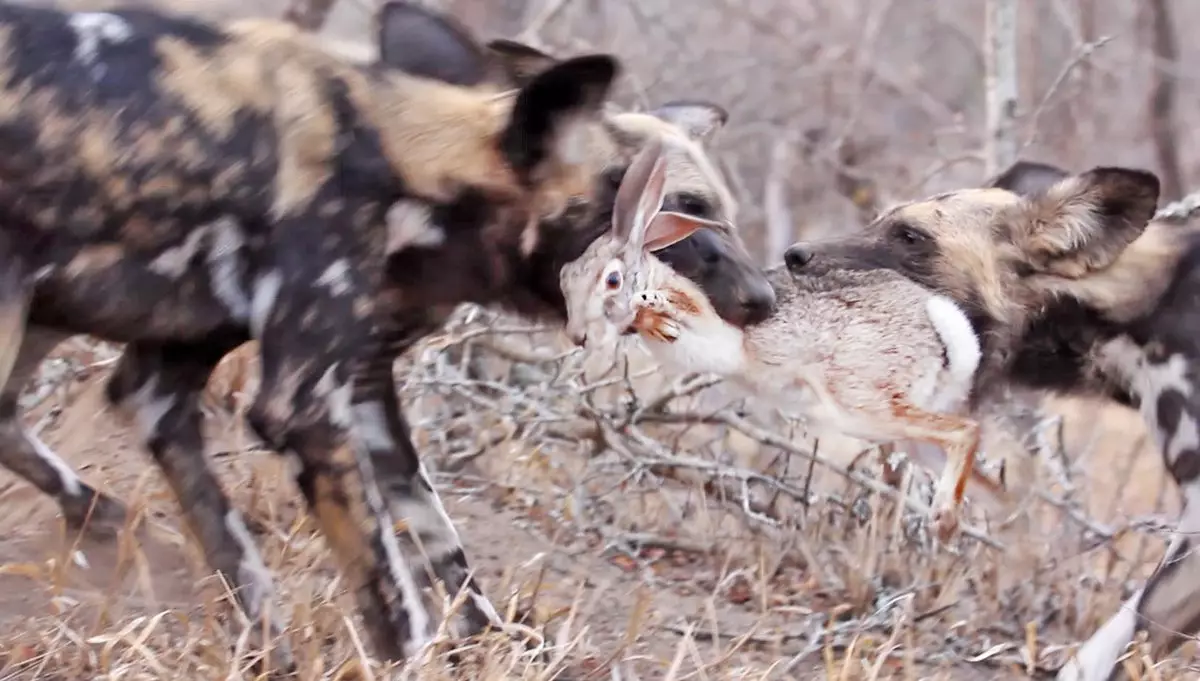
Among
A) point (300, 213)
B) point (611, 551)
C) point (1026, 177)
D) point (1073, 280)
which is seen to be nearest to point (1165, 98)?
point (1026, 177)

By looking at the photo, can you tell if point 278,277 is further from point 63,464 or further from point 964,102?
point 964,102

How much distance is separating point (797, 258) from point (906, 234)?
360 millimetres

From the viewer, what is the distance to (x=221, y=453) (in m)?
3.52

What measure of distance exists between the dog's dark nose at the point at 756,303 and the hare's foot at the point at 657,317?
0.89 ft

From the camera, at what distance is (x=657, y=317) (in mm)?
2629

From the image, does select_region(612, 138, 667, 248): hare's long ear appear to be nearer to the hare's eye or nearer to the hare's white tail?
the hare's eye

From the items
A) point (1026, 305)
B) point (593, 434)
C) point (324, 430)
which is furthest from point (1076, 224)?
point (324, 430)

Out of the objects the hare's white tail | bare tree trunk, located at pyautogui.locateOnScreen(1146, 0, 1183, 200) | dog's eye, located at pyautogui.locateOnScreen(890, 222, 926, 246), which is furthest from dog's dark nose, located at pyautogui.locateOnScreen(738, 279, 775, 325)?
bare tree trunk, located at pyautogui.locateOnScreen(1146, 0, 1183, 200)

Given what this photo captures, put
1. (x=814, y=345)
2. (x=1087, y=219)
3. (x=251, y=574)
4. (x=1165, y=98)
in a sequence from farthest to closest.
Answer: (x=1165, y=98)
(x=1087, y=219)
(x=251, y=574)
(x=814, y=345)

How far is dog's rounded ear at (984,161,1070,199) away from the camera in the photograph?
3.78 meters

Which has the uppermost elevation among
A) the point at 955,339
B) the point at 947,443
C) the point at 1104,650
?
the point at 955,339

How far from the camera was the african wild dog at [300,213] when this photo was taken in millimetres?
2592

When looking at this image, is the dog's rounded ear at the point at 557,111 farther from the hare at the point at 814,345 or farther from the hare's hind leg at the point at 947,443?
the hare's hind leg at the point at 947,443

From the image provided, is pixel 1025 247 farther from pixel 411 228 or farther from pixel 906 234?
pixel 411 228
